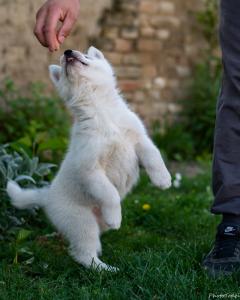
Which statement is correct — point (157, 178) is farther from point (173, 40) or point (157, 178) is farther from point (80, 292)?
point (173, 40)

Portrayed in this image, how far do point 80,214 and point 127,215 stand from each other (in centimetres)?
118

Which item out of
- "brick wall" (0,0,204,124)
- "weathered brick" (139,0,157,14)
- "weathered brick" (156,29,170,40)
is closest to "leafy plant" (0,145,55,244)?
"brick wall" (0,0,204,124)

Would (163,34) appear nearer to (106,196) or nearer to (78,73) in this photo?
(78,73)

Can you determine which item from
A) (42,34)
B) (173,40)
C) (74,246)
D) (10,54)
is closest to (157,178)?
(74,246)

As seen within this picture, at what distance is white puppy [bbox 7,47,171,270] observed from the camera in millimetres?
3514

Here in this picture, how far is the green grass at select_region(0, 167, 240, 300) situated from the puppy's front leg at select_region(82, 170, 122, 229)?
228 mm

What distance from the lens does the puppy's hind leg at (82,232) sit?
374 cm

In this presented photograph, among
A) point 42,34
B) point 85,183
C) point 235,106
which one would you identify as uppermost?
point 42,34

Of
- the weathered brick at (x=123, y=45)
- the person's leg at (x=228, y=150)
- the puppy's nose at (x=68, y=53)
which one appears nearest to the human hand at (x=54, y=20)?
the puppy's nose at (x=68, y=53)

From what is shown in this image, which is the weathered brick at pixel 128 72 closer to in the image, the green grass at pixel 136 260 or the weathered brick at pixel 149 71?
the weathered brick at pixel 149 71

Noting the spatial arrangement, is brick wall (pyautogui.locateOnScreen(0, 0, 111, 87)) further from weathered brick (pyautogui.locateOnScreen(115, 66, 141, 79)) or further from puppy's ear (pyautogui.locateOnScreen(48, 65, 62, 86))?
puppy's ear (pyautogui.locateOnScreen(48, 65, 62, 86))

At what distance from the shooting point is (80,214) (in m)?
3.76

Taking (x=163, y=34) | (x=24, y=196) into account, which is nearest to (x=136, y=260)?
(x=24, y=196)

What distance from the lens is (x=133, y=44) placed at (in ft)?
27.8
